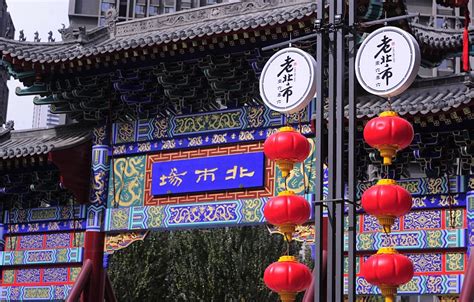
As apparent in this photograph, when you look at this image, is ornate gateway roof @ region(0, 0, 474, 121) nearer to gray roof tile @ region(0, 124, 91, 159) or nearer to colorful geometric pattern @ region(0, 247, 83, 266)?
gray roof tile @ region(0, 124, 91, 159)

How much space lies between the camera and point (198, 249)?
22.4 metres

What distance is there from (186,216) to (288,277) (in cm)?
476

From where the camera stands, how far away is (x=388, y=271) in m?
7.49

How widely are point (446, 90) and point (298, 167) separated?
6.82 feet

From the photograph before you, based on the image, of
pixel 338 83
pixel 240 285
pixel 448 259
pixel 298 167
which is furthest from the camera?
pixel 240 285

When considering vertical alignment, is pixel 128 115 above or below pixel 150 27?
below

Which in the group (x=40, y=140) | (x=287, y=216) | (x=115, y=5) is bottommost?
(x=287, y=216)

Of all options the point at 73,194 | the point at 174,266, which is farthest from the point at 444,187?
the point at 174,266

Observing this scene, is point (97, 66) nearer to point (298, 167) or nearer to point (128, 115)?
point (128, 115)

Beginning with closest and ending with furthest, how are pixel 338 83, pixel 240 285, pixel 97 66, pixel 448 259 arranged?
pixel 338 83 → pixel 448 259 → pixel 97 66 → pixel 240 285

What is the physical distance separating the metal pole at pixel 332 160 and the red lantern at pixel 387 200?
32cm

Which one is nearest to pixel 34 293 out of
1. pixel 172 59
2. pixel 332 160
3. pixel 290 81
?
pixel 172 59

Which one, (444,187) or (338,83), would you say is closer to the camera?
(338,83)

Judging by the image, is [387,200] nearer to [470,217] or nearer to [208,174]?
[470,217]
